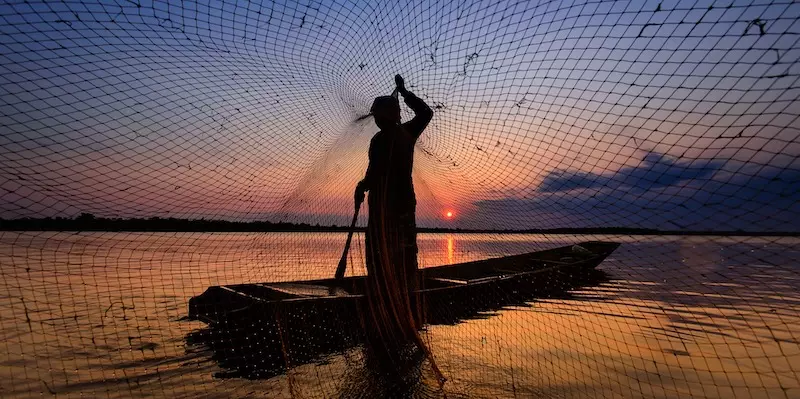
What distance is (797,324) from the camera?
8.78 metres

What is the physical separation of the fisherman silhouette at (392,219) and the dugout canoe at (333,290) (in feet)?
1.15

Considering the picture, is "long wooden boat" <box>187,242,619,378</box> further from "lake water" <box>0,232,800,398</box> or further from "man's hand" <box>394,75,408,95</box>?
"man's hand" <box>394,75,408,95</box>

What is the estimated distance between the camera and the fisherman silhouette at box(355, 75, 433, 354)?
16.9 feet

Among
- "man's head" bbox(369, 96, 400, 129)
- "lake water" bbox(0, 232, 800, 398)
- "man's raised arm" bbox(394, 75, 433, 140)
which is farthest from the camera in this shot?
"man's raised arm" bbox(394, 75, 433, 140)

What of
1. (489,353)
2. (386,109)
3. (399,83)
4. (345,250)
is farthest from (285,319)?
(399,83)

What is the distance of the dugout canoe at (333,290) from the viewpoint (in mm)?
5492

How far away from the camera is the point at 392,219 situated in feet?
18.6

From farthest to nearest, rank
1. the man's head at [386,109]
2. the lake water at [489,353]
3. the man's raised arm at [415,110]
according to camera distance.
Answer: the man's raised arm at [415,110]
the man's head at [386,109]
the lake water at [489,353]

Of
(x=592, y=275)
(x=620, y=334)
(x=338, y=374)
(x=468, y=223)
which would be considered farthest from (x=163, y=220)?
(x=592, y=275)

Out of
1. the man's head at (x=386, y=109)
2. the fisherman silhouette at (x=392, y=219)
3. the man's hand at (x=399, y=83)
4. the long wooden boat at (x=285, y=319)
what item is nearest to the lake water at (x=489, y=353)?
the long wooden boat at (x=285, y=319)

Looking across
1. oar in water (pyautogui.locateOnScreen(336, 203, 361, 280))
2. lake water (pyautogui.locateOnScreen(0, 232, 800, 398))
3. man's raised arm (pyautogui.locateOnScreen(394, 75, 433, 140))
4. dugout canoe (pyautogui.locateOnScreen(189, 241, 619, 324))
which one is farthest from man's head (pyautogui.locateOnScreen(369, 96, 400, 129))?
dugout canoe (pyautogui.locateOnScreen(189, 241, 619, 324))

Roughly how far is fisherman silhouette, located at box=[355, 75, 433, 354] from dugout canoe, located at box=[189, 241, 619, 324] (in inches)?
13.8

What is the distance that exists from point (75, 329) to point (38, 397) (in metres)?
3.62

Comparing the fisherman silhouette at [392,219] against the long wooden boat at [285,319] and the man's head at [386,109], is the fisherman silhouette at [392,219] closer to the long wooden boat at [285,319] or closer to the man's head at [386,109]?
the man's head at [386,109]
